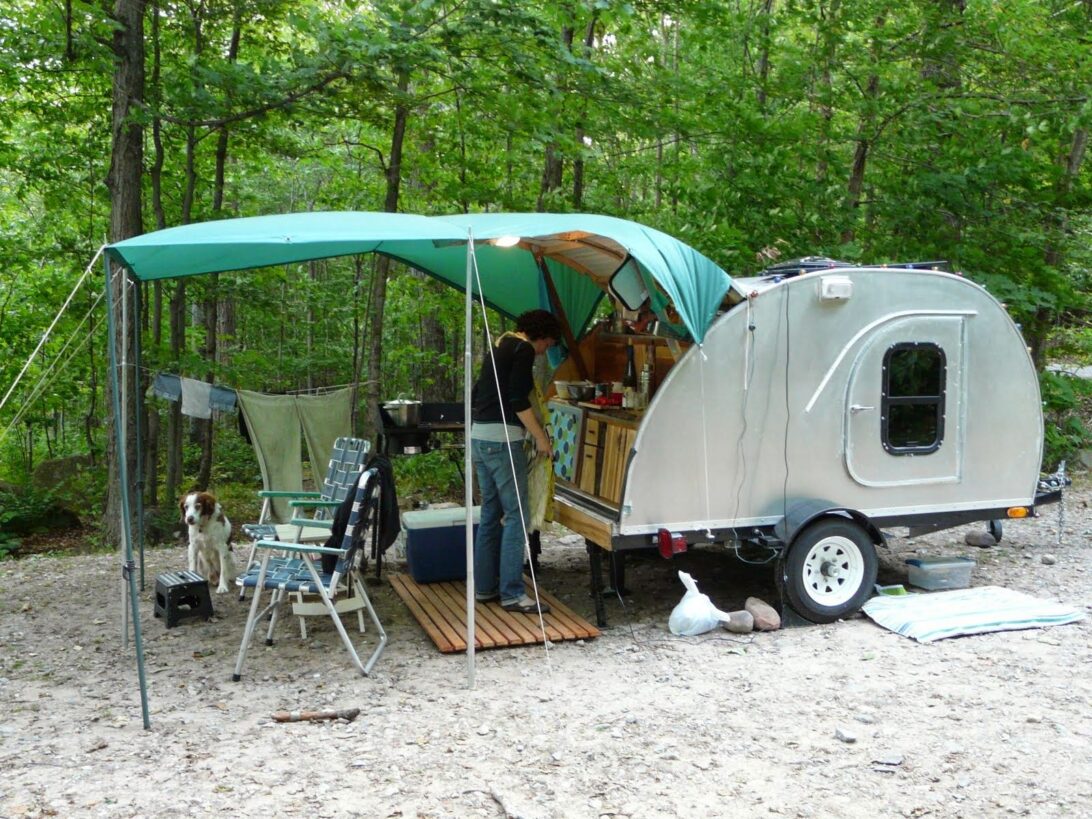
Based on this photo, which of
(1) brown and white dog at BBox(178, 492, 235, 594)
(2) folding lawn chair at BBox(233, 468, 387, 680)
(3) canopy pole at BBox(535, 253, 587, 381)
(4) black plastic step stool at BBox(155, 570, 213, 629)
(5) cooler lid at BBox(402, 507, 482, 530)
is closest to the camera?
(2) folding lawn chair at BBox(233, 468, 387, 680)

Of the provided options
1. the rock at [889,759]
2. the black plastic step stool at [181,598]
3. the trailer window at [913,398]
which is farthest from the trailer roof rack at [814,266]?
the black plastic step stool at [181,598]

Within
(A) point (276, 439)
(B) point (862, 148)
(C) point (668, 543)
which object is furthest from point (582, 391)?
(B) point (862, 148)

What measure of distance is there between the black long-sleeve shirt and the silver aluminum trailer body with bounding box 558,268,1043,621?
0.76 m

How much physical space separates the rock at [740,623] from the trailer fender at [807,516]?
1.67 ft

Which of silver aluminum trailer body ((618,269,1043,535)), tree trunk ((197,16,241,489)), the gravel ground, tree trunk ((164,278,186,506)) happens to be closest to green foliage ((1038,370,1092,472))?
silver aluminum trailer body ((618,269,1043,535))

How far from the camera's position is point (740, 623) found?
19.1 ft

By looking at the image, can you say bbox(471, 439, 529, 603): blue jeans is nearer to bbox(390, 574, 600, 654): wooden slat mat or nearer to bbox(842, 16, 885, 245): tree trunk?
bbox(390, 574, 600, 654): wooden slat mat

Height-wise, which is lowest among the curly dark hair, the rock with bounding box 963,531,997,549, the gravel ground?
the gravel ground

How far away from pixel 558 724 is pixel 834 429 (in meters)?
2.82

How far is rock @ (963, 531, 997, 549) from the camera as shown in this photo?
8.20m

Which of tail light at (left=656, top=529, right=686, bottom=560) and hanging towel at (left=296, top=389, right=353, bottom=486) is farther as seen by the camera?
hanging towel at (left=296, top=389, right=353, bottom=486)

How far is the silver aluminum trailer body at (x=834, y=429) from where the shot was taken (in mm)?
5789

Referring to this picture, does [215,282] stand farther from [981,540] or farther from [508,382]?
[981,540]

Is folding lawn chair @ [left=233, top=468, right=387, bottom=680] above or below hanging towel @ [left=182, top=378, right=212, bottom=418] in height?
below
